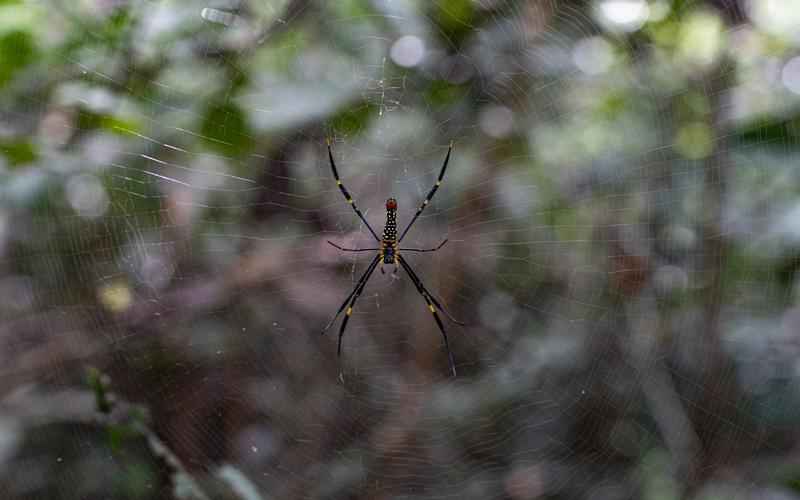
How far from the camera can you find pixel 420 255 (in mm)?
2404

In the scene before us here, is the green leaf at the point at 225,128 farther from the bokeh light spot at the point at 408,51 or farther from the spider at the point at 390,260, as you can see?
the bokeh light spot at the point at 408,51

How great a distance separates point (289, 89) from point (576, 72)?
3.71 ft

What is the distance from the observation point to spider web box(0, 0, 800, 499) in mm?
2025

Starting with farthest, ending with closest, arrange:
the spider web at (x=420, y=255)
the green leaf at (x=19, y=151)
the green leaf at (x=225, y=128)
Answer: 1. the spider web at (x=420, y=255)
2. the green leaf at (x=225, y=128)
3. the green leaf at (x=19, y=151)

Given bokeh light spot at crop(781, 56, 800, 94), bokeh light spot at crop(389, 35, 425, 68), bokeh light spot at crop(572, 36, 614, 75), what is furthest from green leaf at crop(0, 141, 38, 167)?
bokeh light spot at crop(781, 56, 800, 94)

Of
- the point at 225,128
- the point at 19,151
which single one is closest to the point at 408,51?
the point at 225,128

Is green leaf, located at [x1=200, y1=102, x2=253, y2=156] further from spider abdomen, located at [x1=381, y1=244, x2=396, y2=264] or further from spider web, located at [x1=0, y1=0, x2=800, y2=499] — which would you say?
spider abdomen, located at [x1=381, y1=244, x2=396, y2=264]

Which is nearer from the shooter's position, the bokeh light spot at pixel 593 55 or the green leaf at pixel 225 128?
the green leaf at pixel 225 128

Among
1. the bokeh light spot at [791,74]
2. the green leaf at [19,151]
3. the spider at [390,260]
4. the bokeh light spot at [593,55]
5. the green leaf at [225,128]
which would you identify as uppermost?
the bokeh light spot at [593,55]

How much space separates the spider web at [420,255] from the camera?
2025 mm

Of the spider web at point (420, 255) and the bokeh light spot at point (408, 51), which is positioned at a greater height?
the bokeh light spot at point (408, 51)

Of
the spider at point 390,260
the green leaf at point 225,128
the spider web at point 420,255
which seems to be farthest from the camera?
the spider at point 390,260

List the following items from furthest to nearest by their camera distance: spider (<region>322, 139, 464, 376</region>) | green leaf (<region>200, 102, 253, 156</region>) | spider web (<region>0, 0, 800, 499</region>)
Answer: spider (<region>322, 139, 464, 376</region>)
spider web (<region>0, 0, 800, 499</region>)
green leaf (<region>200, 102, 253, 156</region>)

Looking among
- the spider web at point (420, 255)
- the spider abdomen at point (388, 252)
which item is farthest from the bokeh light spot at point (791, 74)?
the spider abdomen at point (388, 252)
